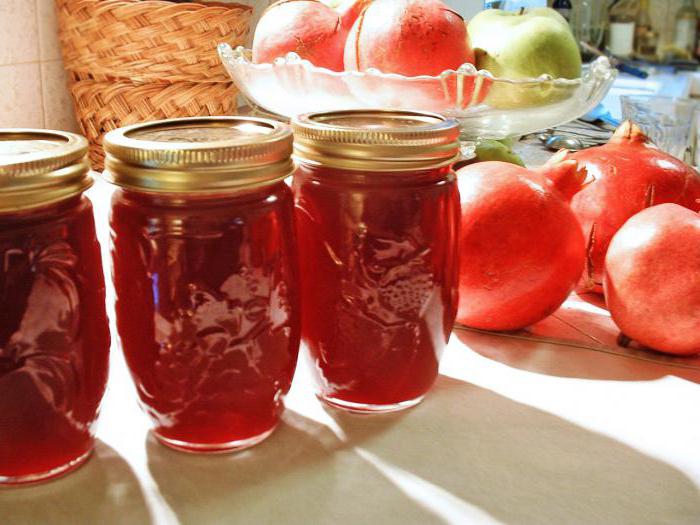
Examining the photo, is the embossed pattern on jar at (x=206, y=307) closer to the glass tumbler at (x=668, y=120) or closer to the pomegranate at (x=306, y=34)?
the pomegranate at (x=306, y=34)

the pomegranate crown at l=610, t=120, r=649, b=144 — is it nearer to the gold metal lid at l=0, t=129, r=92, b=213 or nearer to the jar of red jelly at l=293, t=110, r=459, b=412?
the jar of red jelly at l=293, t=110, r=459, b=412

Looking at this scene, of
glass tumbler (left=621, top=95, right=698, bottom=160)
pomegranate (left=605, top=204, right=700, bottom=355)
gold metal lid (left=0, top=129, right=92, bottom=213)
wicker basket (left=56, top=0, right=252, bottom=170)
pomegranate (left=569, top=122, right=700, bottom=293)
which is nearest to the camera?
gold metal lid (left=0, top=129, right=92, bottom=213)

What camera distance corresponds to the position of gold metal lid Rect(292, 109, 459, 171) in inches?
17.7

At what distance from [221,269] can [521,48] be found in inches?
21.0

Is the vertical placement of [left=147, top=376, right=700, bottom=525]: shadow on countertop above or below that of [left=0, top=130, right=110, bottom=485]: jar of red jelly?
below

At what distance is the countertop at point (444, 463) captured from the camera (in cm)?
42

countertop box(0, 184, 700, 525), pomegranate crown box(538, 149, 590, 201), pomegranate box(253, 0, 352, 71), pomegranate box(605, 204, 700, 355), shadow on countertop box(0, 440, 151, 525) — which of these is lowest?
countertop box(0, 184, 700, 525)

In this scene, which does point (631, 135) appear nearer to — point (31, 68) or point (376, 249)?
point (376, 249)

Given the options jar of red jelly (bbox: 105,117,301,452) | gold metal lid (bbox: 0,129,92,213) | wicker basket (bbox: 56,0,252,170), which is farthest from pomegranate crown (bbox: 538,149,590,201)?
wicker basket (bbox: 56,0,252,170)

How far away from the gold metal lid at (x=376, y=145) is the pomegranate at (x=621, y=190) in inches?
10.4

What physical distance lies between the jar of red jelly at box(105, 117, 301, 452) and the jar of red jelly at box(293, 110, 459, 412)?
0.04 metres

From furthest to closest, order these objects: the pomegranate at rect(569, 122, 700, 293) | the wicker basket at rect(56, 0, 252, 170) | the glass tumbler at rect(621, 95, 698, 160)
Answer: the glass tumbler at rect(621, 95, 698, 160) → the wicker basket at rect(56, 0, 252, 170) → the pomegranate at rect(569, 122, 700, 293)

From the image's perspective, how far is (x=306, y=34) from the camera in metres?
0.82

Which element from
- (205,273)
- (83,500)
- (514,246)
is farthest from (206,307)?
(514,246)
